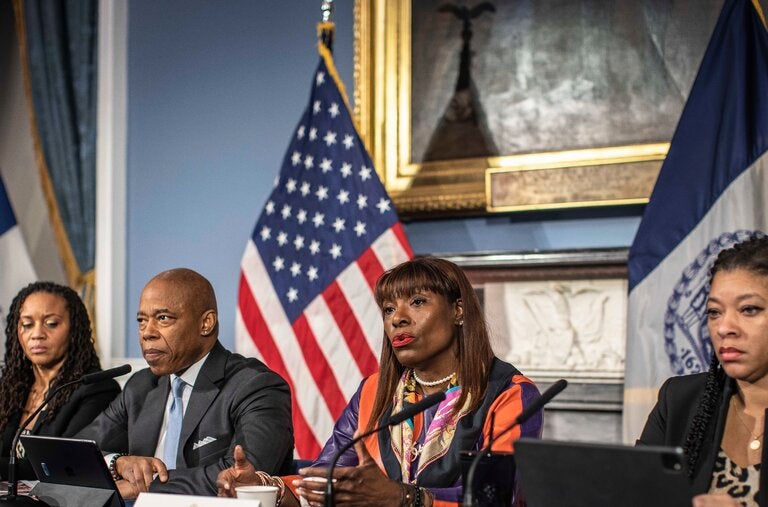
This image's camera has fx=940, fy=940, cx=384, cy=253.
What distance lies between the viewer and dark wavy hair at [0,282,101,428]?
139 inches

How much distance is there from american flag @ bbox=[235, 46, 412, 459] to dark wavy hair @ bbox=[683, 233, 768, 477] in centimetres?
187

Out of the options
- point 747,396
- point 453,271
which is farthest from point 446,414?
point 747,396

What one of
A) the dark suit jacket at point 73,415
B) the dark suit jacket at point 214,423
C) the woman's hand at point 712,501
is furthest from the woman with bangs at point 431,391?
the dark suit jacket at point 73,415

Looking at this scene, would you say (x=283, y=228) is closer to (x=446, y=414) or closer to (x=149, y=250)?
(x=149, y=250)

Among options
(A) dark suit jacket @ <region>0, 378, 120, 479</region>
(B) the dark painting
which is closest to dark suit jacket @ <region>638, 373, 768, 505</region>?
(B) the dark painting

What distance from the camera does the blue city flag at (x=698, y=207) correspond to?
128 inches

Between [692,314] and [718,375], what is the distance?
1.18 m

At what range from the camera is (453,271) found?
2.55 meters

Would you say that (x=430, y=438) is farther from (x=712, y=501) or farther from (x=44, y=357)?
(x=44, y=357)

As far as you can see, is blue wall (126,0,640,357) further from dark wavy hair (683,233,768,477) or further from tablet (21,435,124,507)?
dark wavy hair (683,233,768,477)

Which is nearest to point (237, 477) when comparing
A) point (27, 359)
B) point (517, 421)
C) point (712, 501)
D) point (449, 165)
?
point (517, 421)

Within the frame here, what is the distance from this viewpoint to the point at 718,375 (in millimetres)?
2150

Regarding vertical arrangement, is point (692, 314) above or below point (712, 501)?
above

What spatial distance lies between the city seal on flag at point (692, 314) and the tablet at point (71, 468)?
198cm
